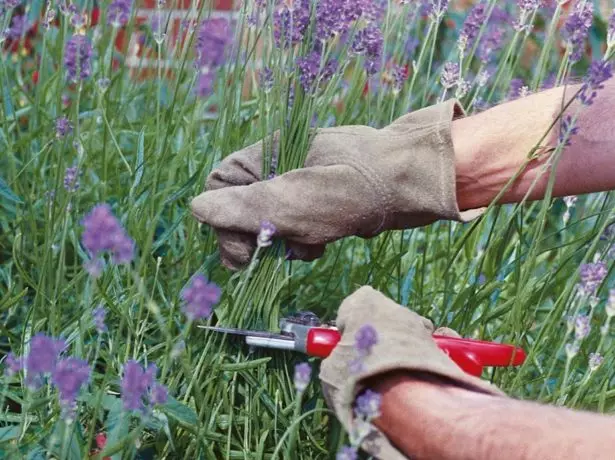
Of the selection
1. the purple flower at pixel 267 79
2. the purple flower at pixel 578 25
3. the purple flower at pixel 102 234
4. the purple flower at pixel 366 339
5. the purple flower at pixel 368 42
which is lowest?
the purple flower at pixel 366 339

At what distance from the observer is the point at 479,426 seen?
54.2 inches

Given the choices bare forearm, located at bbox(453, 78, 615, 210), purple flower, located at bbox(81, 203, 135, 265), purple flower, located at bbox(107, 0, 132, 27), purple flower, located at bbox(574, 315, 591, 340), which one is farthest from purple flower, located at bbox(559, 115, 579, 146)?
purple flower, located at bbox(107, 0, 132, 27)

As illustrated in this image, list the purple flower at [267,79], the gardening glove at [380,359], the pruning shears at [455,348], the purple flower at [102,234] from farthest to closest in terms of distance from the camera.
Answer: the purple flower at [267,79] < the pruning shears at [455,348] < the gardening glove at [380,359] < the purple flower at [102,234]

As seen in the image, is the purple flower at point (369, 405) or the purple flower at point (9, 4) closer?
the purple flower at point (369, 405)

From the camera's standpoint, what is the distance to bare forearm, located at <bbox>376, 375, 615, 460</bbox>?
1306 millimetres

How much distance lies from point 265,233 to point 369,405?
42 cm

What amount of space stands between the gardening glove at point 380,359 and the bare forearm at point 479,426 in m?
0.03

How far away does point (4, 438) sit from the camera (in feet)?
5.53

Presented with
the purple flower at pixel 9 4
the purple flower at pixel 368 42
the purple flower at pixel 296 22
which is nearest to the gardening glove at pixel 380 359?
the purple flower at pixel 296 22

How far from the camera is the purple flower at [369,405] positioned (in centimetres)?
138

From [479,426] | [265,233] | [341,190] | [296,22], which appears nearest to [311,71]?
[296,22]

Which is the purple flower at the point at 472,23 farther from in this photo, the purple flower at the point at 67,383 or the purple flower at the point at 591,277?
the purple flower at the point at 67,383

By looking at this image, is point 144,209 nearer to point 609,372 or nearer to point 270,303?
point 270,303

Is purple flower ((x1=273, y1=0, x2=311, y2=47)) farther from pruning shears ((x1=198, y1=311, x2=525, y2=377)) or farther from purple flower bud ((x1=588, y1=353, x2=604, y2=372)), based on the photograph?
purple flower bud ((x1=588, y1=353, x2=604, y2=372))
